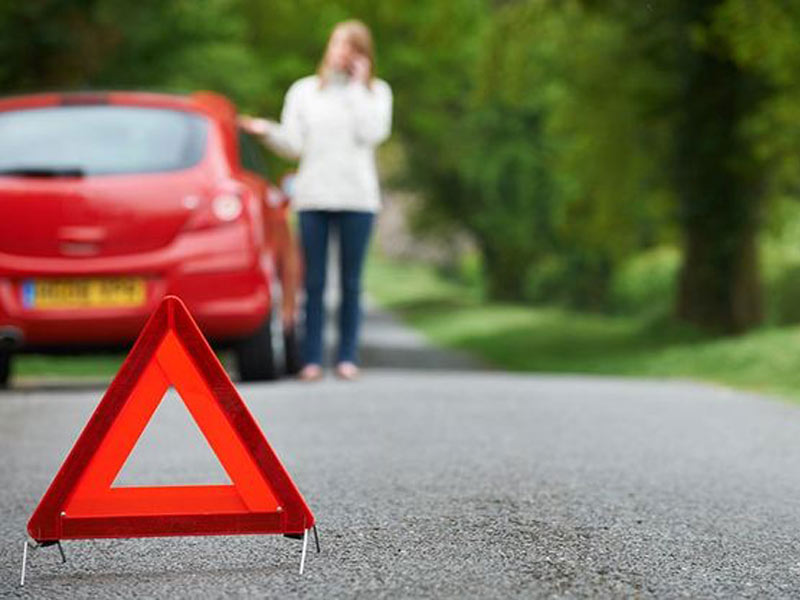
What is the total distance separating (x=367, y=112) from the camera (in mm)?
9547

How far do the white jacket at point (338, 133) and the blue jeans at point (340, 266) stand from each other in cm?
12

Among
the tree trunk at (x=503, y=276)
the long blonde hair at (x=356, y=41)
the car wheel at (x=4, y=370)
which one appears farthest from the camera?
the tree trunk at (x=503, y=276)

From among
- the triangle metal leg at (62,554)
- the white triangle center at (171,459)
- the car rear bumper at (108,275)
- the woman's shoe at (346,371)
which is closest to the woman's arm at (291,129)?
the car rear bumper at (108,275)

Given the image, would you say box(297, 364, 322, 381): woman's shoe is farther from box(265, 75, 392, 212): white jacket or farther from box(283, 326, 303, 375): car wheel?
box(265, 75, 392, 212): white jacket

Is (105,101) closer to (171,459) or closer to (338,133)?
(338,133)

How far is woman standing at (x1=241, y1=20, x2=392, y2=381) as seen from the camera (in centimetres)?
955

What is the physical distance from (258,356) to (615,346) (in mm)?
10924

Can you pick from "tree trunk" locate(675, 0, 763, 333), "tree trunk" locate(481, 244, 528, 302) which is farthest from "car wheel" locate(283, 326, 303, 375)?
"tree trunk" locate(481, 244, 528, 302)

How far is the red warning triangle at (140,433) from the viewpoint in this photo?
166 inches

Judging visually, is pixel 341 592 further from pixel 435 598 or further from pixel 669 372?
pixel 669 372

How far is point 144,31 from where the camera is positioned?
18922 mm

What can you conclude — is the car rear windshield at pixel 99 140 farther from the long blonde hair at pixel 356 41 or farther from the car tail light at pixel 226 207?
the long blonde hair at pixel 356 41

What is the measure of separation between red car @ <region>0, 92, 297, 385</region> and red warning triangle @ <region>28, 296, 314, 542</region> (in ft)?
16.4

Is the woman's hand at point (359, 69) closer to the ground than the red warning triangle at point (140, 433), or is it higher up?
higher up
